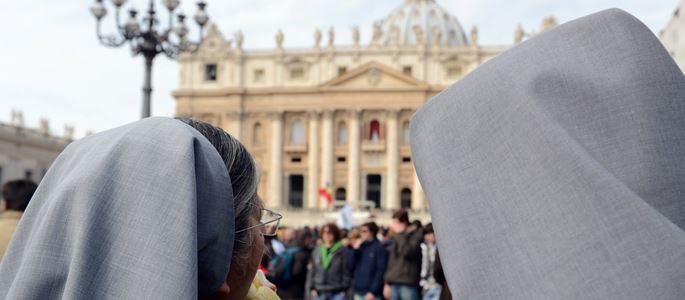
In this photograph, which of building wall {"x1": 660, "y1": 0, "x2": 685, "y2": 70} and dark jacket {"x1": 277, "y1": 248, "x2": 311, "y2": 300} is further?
dark jacket {"x1": 277, "y1": 248, "x2": 311, "y2": 300}

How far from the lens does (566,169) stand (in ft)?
3.32

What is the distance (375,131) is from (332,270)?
38.3m

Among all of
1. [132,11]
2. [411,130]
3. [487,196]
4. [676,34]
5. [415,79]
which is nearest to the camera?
[487,196]

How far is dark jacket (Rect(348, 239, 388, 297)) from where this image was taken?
27.9 ft

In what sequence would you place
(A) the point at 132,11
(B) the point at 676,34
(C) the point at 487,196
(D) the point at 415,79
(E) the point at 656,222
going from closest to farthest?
(E) the point at 656,222 < (C) the point at 487,196 < (B) the point at 676,34 < (A) the point at 132,11 < (D) the point at 415,79

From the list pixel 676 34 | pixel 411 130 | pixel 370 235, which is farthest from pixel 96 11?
pixel 411 130

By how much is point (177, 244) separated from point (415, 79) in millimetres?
44853

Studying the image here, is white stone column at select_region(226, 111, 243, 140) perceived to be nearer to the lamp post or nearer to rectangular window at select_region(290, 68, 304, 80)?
rectangular window at select_region(290, 68, 304, 80)

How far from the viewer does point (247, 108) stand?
4769 cm

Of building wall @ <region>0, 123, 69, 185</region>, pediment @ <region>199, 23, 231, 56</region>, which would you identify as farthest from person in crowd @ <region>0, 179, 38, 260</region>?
pediment @ <region>199, 23, 231, 56</region>

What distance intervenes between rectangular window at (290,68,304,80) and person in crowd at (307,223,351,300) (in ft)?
128

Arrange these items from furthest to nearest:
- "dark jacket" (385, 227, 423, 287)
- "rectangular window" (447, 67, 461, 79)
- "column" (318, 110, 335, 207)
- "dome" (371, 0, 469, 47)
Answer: "dome" (371, 0, 469, 47)
"column" (318, 110, 335, 207)
"rectangular window" (447, 67, 461, 79)
"dark jacket" (385, 227, 423, 287)

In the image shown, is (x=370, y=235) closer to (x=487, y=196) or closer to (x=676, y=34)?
(x=676, y=34)

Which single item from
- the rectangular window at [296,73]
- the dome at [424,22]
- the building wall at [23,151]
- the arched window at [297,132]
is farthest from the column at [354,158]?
the dome at [424,22]
